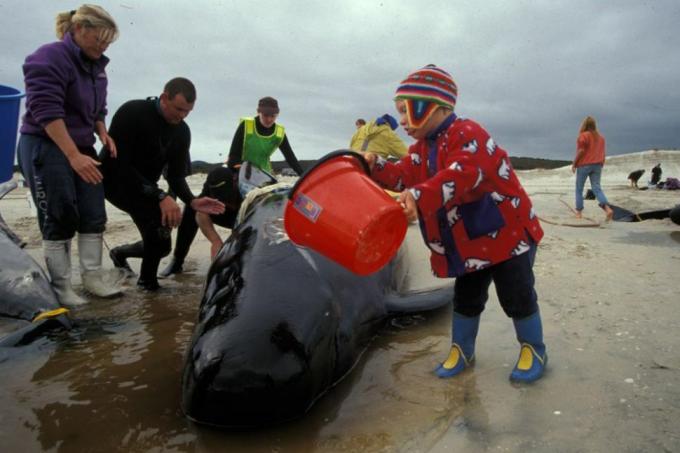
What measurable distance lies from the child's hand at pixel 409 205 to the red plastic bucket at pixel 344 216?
0.03 m

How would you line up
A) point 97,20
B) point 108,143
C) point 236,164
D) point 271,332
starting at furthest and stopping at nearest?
point 236,164 → point 108,143 → point 97,20 → point 271,332

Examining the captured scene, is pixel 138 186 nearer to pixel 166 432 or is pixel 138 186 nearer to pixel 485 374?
pixel 166 432

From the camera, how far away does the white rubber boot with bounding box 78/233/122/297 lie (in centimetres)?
491

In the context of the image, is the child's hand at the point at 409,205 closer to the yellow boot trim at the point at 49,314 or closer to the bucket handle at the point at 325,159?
the bucket handle at the point at 325,159

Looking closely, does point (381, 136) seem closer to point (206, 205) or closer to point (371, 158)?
point (206, 205)

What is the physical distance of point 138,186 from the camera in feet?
16.9

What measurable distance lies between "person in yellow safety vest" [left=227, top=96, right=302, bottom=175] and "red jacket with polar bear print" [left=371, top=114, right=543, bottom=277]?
4488 mm

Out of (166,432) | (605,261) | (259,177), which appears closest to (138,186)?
(259,177)

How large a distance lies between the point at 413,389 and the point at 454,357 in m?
0.37

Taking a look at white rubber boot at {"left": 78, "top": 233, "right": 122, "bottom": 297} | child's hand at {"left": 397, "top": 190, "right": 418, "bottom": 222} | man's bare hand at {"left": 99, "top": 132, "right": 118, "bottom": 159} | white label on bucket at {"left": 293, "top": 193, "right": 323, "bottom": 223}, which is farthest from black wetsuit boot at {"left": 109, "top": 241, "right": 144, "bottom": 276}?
child's hand at {"left": 397, "top": 190, "right": 418, "bottom": 222}

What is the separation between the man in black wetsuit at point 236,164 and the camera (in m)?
5.82

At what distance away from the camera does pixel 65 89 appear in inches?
173

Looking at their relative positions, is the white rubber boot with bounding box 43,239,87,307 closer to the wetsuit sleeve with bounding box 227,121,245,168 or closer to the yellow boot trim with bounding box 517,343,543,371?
the wetsuit sleeve with bounding box 227,121,245,168

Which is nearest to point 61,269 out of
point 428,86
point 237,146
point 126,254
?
point 126,254
